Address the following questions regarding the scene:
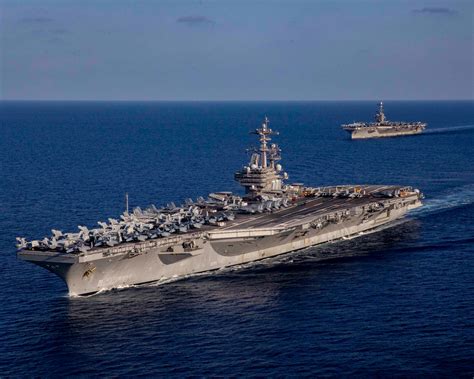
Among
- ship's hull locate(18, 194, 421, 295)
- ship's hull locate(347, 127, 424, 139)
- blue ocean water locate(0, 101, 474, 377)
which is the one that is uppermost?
ship's hull locate(347, 127, 424, 139)

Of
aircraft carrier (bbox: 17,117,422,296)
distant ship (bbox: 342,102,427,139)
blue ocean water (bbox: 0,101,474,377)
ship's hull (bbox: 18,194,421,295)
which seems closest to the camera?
blue ocean water (bbox: 0,101,474,377)

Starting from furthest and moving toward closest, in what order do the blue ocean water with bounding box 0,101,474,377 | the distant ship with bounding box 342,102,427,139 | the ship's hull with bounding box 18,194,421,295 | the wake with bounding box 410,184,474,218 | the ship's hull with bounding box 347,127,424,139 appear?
the distant ship with bounding box 342,102,427,139
the ship's hull with bounding box 347,127,424,139
the wake with bounding box 410,184,474,218
the ship's hull with bounding box 18,194,421,295
the blue ocean water with bounding box 0,101,474,377

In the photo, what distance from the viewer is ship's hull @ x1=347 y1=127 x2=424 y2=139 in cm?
11312

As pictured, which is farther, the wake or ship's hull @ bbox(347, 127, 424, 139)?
ship's hull @ bbox(347, 127, 424, 139)

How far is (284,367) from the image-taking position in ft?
84.5

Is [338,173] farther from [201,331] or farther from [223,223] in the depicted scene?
[201,331]

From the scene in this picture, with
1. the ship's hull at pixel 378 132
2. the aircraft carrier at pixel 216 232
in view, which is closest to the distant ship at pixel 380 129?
the ship's hull at pixel 378 132

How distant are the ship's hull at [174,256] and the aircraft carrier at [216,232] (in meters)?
0.05

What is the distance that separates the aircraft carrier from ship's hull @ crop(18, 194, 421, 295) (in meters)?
0.05

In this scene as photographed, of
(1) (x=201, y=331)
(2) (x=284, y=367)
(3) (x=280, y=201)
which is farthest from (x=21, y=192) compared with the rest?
(2) (x=284, y=367)

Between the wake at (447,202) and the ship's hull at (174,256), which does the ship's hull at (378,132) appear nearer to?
the wake at (447,202)

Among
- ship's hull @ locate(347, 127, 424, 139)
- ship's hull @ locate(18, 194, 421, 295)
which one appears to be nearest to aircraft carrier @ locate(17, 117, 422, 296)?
ship's hull @ locate(18, 194, 421, 295)

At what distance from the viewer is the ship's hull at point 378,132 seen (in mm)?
113125

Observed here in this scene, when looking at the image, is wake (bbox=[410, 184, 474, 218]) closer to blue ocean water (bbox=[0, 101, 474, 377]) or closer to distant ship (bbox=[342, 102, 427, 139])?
blue ocean water (bbox=[0, 101, 474, 377])
